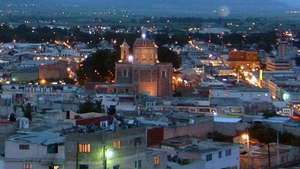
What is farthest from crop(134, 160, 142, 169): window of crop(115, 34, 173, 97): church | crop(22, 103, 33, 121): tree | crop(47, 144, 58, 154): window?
crop(115, 34, 173, 97): church

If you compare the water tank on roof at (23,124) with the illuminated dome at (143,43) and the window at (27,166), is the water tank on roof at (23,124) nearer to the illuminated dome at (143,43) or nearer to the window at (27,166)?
the window at (27,166)

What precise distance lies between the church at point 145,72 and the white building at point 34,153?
19213 millimetres

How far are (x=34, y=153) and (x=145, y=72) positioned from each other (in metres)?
20.0

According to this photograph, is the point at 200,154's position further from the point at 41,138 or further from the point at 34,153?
the point at 34,153

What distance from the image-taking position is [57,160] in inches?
523

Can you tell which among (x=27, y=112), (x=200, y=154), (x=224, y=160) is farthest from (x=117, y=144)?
(x=27, y=112)

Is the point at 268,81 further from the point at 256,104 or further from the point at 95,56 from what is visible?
the point at 256,104

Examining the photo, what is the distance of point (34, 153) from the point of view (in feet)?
44.5

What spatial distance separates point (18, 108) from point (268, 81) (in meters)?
21.6

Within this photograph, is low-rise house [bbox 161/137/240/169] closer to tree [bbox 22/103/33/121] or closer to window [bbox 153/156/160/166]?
window [bbox 153/156/160/166]

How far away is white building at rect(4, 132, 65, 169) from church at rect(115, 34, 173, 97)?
756 inches

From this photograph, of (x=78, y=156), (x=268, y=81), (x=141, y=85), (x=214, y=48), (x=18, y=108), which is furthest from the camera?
(x=214, y=48)

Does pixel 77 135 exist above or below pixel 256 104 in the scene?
above

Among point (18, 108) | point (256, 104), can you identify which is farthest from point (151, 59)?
point (18, 108)
